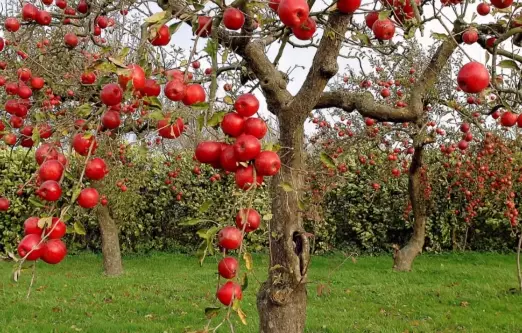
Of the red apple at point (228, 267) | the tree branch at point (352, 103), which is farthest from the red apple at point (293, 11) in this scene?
the tree branch at point (352, 103)

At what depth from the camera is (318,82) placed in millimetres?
2871

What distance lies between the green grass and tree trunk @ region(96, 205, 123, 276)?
0.79 feet

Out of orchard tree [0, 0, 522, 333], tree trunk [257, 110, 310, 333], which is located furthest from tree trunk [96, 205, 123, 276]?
tree trunk [257, 110, 310, 333]

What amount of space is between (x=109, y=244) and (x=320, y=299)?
4338 millimetres

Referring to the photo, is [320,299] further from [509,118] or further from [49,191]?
[49,191]

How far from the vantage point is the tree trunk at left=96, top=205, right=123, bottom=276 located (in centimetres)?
930

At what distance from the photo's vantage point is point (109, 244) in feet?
30.8

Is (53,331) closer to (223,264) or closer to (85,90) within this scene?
(85,90)

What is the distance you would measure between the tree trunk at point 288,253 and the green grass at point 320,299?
57.2 inches

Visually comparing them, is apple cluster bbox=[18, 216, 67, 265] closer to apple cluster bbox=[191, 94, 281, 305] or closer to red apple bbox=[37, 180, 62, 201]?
red apple bbox=[37, 180, 62, 201]

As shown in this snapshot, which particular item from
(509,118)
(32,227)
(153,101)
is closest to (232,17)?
(153,101)

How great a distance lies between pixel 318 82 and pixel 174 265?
26.7 feet

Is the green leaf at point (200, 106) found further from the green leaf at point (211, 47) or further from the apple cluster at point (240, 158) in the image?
the green leaf at point (211, 47)

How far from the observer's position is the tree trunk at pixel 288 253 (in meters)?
2.84
